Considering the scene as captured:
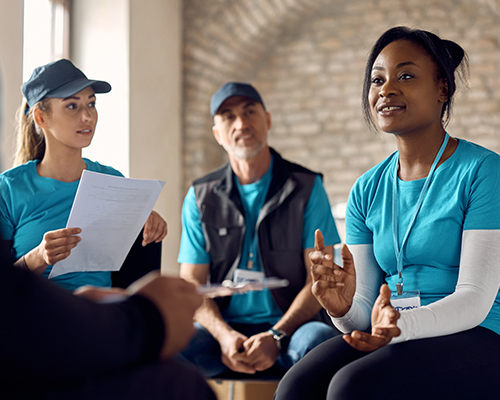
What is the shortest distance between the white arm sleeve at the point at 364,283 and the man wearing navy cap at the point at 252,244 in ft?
1.92

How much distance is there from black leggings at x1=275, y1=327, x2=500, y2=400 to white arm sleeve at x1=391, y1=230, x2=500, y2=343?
30 mm

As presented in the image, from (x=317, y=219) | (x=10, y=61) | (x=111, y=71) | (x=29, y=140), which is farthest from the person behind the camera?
(x=111, y=71)

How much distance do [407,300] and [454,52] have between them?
73 centimetres

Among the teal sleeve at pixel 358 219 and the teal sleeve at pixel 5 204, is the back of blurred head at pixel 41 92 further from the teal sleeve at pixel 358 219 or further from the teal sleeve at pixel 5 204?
the teal sleeve at pixel 358 219

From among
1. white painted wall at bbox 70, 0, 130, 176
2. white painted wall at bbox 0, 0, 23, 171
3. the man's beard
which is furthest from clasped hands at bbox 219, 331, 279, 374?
white painted wall at bbox 70, 0, 130, 176

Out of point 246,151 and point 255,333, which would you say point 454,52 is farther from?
point 255,333

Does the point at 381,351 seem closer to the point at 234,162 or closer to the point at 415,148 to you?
the point at 415,148

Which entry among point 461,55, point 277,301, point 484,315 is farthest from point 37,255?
point 461,55

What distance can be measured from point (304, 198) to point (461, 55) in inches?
37.6

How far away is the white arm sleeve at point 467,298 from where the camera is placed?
53.4 inches

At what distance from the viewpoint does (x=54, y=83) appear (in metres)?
2.02

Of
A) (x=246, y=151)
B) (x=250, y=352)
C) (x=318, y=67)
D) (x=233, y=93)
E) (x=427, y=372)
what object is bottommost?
(x=250, y=352)

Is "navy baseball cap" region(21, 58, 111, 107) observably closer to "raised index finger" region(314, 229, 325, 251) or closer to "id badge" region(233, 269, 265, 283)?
"id badge" region(233, 269, 265, 283)

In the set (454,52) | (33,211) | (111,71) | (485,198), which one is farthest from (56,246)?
(111,71)
